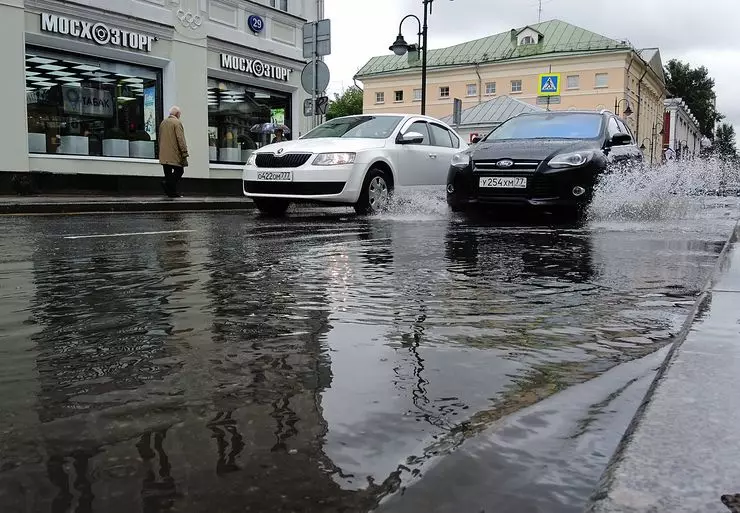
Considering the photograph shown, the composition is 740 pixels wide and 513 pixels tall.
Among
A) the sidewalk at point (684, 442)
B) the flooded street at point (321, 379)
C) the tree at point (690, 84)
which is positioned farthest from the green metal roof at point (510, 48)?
the sidewalk at point (684, 442)

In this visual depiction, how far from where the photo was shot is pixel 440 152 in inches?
463

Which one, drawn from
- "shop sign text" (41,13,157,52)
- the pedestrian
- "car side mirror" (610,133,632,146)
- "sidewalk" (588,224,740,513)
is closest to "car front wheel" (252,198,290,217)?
the pedestrian

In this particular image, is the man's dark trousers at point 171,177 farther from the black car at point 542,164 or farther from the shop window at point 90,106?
the black car at point 542,164

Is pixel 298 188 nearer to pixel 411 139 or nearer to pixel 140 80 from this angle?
pixel 411 139

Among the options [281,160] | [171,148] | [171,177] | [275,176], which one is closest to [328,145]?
[281,160]

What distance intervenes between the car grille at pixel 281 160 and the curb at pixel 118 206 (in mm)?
2723

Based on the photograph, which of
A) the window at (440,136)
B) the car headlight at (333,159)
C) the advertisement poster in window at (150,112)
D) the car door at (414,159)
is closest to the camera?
the car headlight at (333,159)

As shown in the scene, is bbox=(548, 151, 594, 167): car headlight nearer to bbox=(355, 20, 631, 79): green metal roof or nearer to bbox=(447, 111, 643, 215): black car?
bbox=(447, 111, 643, 215): black car

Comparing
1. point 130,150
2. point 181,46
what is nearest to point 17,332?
point 130,150

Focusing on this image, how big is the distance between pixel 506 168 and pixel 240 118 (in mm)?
11737

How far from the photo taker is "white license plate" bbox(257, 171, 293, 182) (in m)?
9.99

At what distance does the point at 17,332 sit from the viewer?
113 inches

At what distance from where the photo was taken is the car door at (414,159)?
10812mm

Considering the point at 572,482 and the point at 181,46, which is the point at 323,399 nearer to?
the point at 572,482
